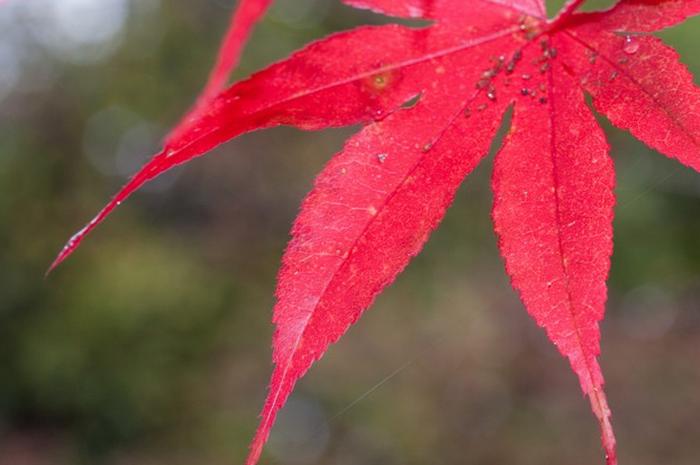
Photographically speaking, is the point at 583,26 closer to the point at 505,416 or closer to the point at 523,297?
the point at 523,297

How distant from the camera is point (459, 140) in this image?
641 mm

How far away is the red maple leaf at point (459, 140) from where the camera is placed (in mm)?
569

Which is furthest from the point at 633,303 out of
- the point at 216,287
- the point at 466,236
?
the point at 216,287

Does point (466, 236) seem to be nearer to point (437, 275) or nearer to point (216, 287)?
point (437, 275)

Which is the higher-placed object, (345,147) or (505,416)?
(345,147)

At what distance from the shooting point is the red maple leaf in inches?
22.4

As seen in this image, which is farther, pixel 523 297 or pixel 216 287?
pixel 216 287

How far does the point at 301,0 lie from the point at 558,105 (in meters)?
9.10

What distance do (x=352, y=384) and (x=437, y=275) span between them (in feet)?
6.02

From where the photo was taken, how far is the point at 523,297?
60 centimetres

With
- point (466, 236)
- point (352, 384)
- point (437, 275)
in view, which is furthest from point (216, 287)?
point (466, 236)

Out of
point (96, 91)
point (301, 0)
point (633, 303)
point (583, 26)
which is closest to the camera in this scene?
point (583, 26)

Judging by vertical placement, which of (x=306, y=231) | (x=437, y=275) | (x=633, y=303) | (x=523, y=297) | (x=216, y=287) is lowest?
(x=633, y=303)

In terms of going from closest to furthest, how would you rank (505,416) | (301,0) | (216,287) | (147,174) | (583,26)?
(147,174)
(583,26)
(505,416)
(216,287)
(301,0)
